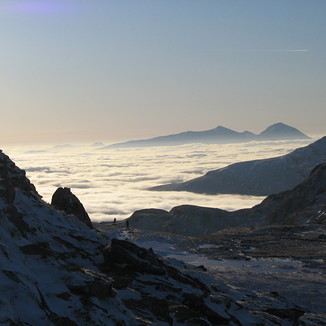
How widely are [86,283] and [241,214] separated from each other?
121 m

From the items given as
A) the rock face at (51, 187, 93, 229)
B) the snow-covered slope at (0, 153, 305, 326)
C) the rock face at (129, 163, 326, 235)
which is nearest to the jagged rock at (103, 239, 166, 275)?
the snow-covered slope at (0, 153, 305, 326)

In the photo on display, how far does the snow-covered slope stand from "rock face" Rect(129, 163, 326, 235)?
3522 inches

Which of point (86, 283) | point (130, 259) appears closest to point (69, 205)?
point (130, 259)

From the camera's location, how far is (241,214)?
141 m

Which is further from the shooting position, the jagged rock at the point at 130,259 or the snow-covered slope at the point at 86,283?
the jagged rock at the point at 130,259

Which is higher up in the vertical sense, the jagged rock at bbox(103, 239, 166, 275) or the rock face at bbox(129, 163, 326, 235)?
the jagged rock at bbox(103, 239, 166, 275)

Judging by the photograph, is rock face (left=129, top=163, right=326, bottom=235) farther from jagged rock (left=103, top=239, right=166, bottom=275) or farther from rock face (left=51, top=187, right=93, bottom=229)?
jagged rock (left=103, top=239, right=166, bottom=275)

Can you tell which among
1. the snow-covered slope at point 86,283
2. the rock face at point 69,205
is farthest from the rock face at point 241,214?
the snow-covered slope at point 86,283

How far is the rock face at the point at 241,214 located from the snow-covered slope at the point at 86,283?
8945cm

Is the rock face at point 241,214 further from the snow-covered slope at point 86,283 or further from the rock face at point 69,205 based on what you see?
the snow-covered slope at point 86,283

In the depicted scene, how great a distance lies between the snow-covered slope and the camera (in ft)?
71.6

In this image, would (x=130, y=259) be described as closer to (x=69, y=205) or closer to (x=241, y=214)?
(x=69, y=205)

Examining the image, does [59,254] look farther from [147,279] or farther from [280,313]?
[280,313]

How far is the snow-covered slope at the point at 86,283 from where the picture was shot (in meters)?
21.8
